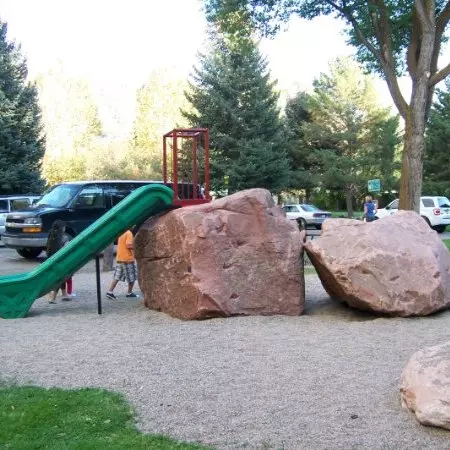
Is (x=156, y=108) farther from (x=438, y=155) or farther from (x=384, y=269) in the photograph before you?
(x=384, y=269)

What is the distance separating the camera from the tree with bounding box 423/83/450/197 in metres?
39.6

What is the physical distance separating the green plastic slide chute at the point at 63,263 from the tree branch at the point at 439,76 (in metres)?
10.9

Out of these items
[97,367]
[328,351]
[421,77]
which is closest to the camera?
[97,367]

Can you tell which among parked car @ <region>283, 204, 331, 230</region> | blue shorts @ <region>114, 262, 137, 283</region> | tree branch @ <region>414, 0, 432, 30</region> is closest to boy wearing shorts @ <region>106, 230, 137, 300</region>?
blue shorts @ <region>114, 262, 137, 283</region>

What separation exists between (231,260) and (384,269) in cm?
202

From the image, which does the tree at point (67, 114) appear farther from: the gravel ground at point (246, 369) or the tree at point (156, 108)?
the gravel ground at point (246, 369)

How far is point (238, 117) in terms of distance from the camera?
34719mm

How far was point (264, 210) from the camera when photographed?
30.1 ft

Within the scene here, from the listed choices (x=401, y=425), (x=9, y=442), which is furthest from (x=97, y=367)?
(x=401, y=425)

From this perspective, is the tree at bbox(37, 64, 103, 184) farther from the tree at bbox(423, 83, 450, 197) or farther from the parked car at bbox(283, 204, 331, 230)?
the tree at bbox(423, 83, 450, 197)

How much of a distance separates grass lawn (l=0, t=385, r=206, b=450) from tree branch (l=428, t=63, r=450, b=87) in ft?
48.0

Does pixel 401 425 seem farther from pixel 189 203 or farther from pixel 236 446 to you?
pixel 189 203

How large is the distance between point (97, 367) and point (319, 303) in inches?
190

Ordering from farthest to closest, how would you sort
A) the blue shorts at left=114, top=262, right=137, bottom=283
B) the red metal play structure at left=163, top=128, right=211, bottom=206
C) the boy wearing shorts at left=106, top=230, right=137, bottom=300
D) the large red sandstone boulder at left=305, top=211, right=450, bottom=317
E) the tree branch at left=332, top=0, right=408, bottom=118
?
the tree branch at left=332, top=0, right=408, bottom=118 < the blue shorts at left=114, top=262, right=137, bottom=283 < the boy wearing shorts at left=106, top=230, right=137, bottom=300 < the red metal play structure at left=163, top=128, right=211, bottom=206 < the large red sandstone boulder at left=305, top=211, right=450, bottom=317
